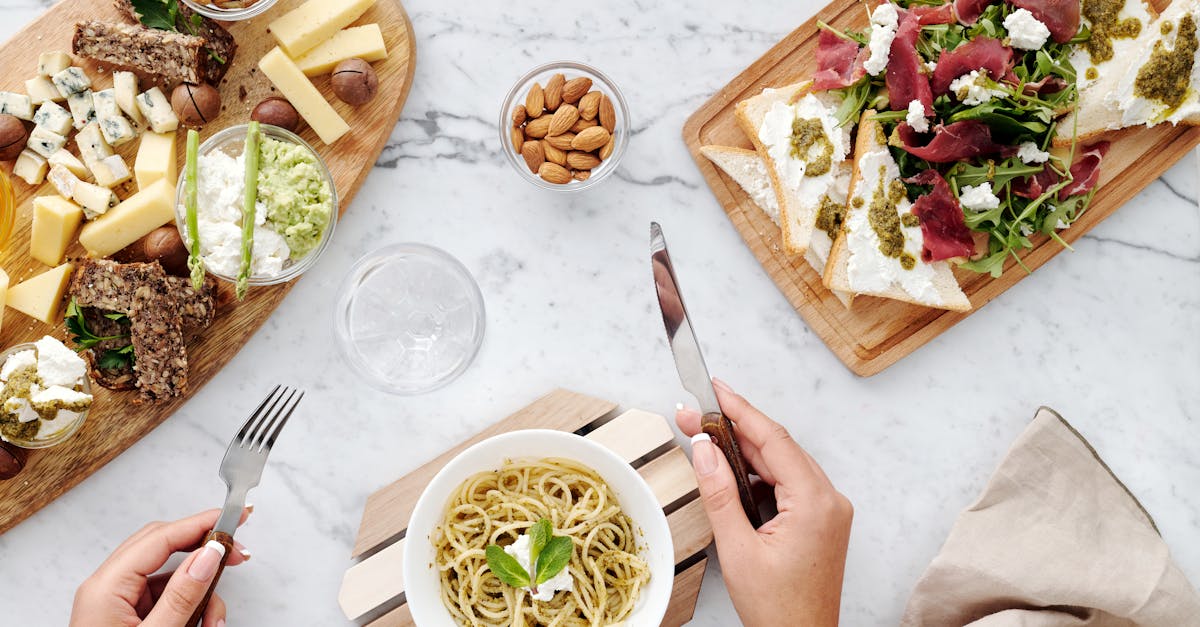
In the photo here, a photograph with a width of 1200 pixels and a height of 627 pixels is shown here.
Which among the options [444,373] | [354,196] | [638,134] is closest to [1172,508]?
[638,134]

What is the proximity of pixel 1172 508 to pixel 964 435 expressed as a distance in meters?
0.69

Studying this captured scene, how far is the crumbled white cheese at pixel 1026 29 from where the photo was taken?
85.6 inches

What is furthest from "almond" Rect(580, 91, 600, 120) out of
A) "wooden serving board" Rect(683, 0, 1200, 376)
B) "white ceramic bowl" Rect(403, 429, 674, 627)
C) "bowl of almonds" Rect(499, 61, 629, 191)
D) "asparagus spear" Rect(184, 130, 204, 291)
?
"asparagus spear" Rect(184, 130, 204, 291)

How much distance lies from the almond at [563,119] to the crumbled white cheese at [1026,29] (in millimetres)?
1186

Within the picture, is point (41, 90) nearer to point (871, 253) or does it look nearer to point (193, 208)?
point (193, 208)

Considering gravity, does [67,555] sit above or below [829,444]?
above

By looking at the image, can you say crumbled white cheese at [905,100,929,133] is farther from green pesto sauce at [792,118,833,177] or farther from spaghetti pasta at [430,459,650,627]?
spaghetti pasta at [430,459,650,627]

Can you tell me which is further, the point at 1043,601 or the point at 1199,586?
the point at 1199,586

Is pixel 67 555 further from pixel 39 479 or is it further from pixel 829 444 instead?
pixel 829 444

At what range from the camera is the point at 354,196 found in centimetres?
245

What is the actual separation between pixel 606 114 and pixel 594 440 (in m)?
0.93

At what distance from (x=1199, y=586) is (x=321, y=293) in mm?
2822

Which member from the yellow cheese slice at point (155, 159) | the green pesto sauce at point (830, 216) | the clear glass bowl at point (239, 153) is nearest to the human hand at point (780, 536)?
the green pesto sauce at point (830, 216)

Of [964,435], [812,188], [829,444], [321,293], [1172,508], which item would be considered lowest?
[1172,508]
